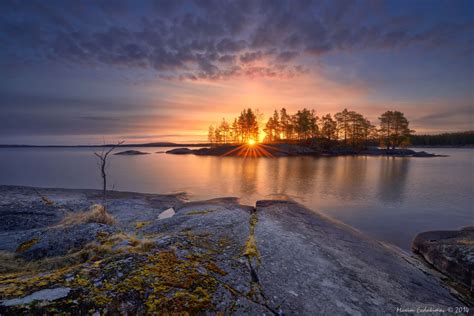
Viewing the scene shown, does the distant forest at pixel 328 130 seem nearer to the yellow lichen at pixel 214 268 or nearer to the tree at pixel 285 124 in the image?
the tree at pixel 285 124

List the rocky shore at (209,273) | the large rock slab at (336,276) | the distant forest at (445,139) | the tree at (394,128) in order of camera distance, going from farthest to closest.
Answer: the distant forest at (445,139) < the tree at (394,128) < the large rock slab at (336,276) < the rocky shore at (209,273)

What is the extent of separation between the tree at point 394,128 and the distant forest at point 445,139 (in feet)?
247

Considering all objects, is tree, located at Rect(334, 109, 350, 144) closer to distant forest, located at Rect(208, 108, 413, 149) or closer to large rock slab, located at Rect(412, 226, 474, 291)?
distant forest, located at Rect(208, 108, 413, 149)

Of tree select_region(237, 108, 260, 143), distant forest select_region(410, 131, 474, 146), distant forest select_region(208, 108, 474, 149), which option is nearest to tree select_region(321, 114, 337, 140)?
distant forest select_region(208, 108, 474, 149)

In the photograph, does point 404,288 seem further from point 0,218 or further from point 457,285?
point 0,218

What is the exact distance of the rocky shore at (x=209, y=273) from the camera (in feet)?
11.8

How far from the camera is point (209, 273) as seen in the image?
15.4 feet

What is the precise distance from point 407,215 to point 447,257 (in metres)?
6.93

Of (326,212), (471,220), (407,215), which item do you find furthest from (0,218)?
(471,220)

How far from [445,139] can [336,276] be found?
193 m

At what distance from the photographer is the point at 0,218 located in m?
9.20

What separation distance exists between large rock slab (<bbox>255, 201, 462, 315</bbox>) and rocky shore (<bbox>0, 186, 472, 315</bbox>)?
0.03m

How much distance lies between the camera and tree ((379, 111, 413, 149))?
2751 inches

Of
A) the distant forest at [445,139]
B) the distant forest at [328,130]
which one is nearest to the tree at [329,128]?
the distant forest at [328,130]
